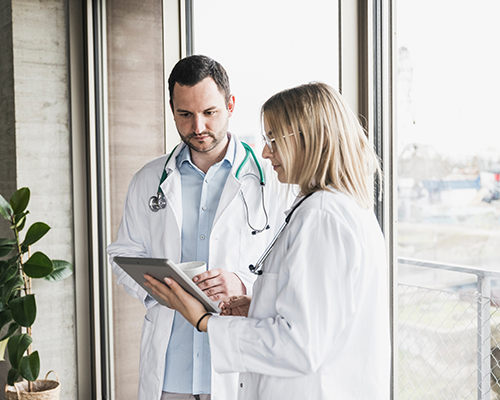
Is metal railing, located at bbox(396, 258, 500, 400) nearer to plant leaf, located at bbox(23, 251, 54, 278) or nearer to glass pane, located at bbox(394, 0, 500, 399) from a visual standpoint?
glass pane, located at bbox(394, 0, 500, 399)

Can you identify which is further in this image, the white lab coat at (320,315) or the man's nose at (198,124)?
the man's nose at (198,124)

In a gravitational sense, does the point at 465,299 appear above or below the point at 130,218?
below

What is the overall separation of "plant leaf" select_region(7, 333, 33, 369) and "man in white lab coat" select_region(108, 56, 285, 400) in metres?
1.21

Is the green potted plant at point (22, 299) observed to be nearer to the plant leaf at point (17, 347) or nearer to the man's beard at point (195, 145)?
the plant leaf at point (17, 347)

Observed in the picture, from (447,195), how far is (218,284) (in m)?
0.63

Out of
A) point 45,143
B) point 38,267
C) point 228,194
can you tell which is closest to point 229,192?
point 228,194

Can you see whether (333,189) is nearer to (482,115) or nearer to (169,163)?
(482,115)

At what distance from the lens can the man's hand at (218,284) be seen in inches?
59.4

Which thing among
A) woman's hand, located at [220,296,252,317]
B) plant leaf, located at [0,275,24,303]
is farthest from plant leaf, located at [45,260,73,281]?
woman's hand, located at [220,296,252,317]

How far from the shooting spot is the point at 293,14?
1823 mm

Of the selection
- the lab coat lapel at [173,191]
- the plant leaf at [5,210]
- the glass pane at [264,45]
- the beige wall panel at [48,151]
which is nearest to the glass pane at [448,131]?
the glass pane at [264,45]

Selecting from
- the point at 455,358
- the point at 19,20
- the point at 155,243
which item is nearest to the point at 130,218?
the point at 155,243

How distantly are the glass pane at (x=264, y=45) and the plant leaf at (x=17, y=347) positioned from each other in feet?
5.03

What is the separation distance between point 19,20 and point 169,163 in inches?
74.7
